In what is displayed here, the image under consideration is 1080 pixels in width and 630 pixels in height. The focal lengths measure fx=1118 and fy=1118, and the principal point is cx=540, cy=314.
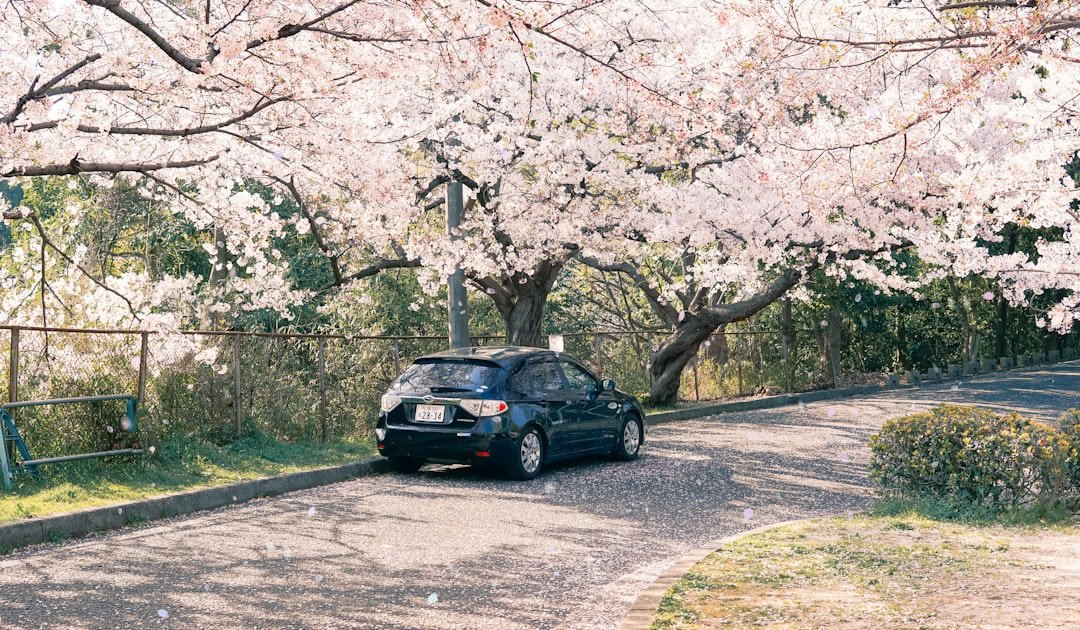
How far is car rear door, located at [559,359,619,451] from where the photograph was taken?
13883 millimetres

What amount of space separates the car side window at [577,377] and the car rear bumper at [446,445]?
1751mm

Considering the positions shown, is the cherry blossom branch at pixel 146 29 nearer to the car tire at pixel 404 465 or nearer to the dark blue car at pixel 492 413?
the dark blue car at pixel 492 413

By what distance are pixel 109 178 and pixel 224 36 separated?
24.7ft

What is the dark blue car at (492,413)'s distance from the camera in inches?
500

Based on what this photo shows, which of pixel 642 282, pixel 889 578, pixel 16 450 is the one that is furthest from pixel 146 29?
pixel 642 282

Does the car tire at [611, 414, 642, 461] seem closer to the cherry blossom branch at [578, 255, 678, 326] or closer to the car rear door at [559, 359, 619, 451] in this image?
the car rear door at [559, 359, 619, 451]

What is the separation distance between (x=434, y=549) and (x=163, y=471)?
488cm

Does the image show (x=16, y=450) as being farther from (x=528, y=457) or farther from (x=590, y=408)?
(x=590, y=408)

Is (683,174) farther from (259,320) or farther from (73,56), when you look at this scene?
(73,56)

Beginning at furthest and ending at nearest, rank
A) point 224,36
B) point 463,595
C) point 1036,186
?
point 1036,186 → point 224,36 → point 463,595

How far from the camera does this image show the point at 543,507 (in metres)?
10.9

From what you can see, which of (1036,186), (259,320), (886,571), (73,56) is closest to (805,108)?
(1036,186)

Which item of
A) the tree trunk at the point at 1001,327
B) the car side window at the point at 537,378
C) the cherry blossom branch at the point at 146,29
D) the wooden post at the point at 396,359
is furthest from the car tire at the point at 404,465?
the tree trunk at the point at 1001,327

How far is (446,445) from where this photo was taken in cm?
1281
